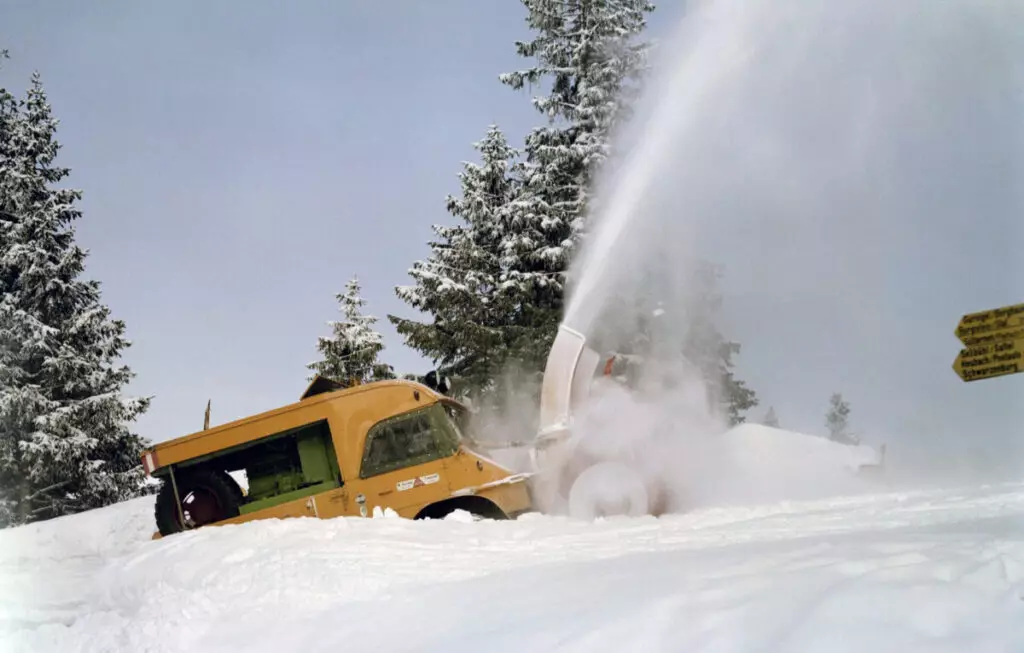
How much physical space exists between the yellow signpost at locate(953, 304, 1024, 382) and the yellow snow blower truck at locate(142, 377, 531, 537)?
585 cm

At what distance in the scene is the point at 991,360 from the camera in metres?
5.25

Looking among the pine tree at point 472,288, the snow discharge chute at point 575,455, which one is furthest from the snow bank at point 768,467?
the pine tree at point 472,288

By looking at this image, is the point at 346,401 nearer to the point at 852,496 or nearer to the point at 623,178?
the point at 623,178

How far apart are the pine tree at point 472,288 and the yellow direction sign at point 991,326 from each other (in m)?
16.0

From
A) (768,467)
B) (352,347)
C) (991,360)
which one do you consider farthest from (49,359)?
(991,360)

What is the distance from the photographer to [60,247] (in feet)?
74.3

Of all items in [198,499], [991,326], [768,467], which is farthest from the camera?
[768,467]

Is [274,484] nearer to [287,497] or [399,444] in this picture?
[287,497]

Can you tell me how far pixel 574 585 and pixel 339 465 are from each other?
19.9 ft

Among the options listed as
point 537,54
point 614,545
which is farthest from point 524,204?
point 614,545

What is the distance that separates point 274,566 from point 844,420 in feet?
209

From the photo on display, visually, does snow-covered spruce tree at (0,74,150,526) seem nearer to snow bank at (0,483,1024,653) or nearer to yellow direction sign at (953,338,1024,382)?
snow bank at (0,483,1024,653)

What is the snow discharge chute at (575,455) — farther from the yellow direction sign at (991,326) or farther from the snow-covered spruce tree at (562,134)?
the snow-covered spruce tree at (562,134)

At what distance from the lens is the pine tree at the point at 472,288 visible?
21.8 meters
